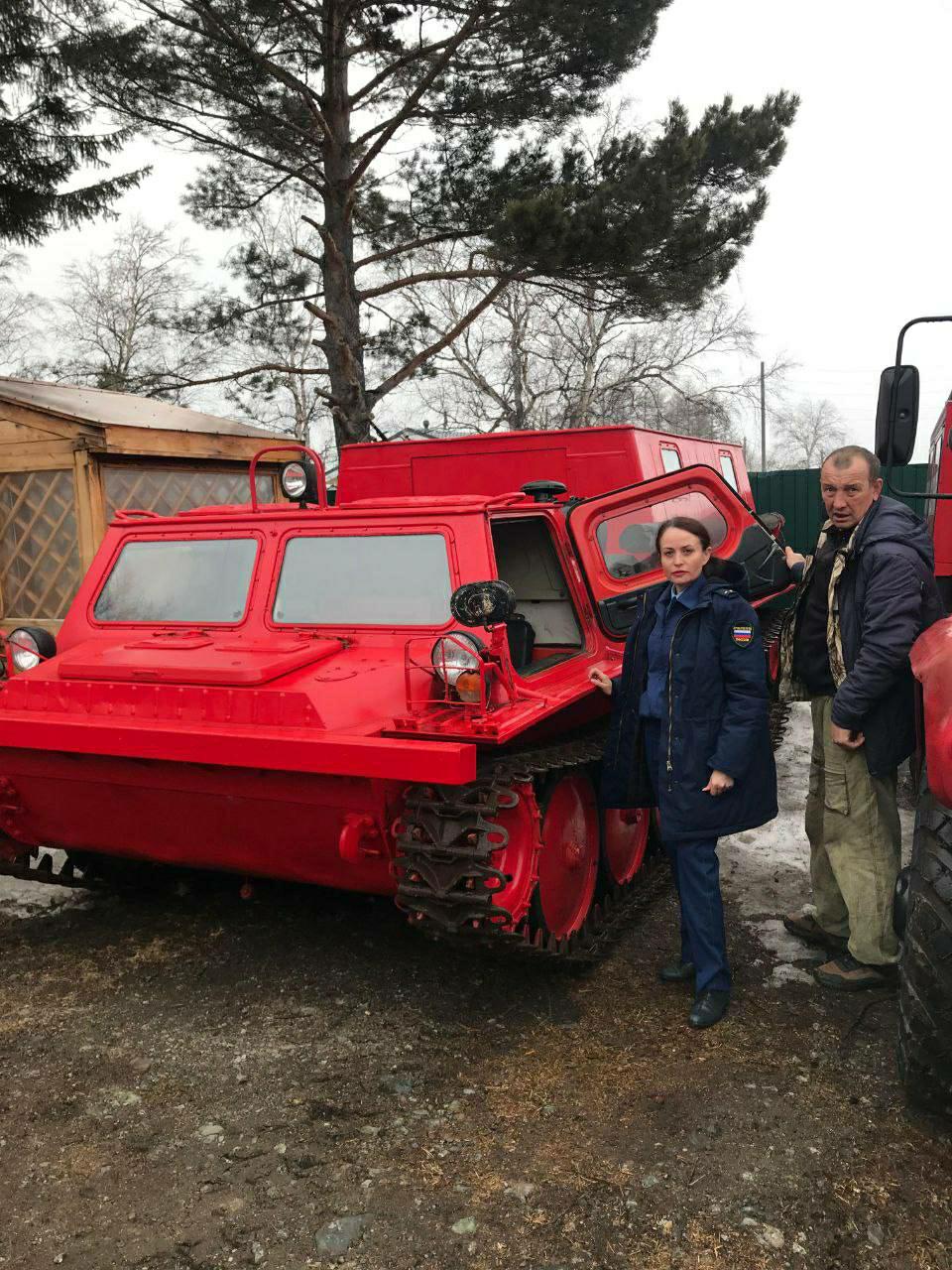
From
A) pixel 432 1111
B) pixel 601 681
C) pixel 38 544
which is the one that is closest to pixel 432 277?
pixel 38 544

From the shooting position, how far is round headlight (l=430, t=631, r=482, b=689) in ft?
12.7

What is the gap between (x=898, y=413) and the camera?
12.3ft

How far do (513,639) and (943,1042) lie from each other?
258cm

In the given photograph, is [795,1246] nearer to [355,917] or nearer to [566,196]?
[355,917]

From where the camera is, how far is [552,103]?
12945 millimetres

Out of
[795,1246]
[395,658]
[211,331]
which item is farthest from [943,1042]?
[211,331]

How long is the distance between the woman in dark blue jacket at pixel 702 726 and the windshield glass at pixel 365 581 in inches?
40.2

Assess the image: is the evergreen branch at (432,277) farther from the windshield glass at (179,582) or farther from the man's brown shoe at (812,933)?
the man's brown shoe at (812,933)

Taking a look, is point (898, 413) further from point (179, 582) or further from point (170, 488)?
point (170, 488)

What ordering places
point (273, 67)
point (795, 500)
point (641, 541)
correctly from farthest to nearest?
point (795, 500), point (273, 67), point (641, 541)

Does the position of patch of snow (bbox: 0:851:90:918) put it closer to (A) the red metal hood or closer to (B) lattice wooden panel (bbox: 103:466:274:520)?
(A) the red metal hood

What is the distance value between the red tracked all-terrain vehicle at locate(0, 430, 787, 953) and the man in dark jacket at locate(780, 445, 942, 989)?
0.93 m

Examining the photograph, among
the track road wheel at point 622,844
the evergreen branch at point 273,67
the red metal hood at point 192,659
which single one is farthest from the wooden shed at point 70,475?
the track road wheel at point 622,844

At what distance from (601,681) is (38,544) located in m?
8.05
